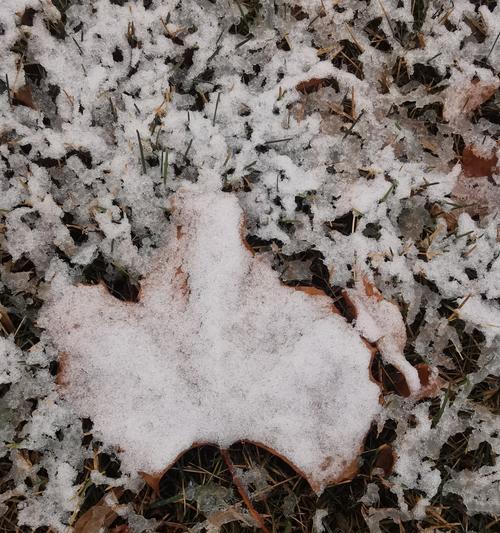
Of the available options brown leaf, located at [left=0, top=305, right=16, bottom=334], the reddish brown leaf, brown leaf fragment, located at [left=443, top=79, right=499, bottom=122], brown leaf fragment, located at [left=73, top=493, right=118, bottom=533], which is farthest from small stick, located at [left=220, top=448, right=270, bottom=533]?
brown leaf fragment, located at [left=443, top=79, right=499, bottom=122]

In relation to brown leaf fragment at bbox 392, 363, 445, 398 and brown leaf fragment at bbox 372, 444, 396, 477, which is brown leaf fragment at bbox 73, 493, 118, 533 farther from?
brown leaf fragment at bbox 392, 363, 445, 398

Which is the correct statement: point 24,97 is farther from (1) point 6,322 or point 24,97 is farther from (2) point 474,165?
(2) point 474,165

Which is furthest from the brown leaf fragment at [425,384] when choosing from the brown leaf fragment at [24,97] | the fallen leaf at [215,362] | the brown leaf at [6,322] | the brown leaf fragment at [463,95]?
the brown leaf fragment at [24,97]

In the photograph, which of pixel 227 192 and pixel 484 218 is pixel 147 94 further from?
pixel 484 218

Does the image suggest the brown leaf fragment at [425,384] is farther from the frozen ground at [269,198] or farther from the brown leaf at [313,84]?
the brown leaf at [313,84]

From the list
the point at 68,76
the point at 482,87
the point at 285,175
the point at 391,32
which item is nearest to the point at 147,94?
the point at 68,76

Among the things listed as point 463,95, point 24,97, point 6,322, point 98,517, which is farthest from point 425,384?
point 24,97
